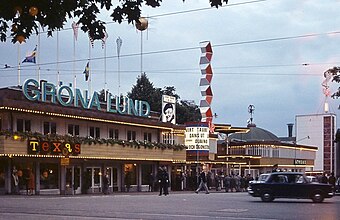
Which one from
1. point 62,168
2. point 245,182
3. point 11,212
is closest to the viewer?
point 11,212

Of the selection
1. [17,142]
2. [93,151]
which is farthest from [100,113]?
[17,142]

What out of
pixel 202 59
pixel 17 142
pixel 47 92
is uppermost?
pixel 202 59

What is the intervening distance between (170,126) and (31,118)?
17.2 meters

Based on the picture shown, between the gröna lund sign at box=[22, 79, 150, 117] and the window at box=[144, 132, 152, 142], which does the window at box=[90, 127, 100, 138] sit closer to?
the gröna lund sign at box=[22, 79, 150, 117]

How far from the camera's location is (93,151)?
47094 millimetres

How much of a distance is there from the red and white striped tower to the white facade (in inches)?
681

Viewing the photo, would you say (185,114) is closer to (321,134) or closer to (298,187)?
(321,134)

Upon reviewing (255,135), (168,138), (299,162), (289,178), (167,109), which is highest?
(167,109)

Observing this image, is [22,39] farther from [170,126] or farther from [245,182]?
[245,182]

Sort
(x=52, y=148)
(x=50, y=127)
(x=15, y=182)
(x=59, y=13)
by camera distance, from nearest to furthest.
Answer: (x=59, y=13), (x=15, y=182), (x=52, y=148), (x=50, y=127)

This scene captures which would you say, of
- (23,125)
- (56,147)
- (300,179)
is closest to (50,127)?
(56,147)

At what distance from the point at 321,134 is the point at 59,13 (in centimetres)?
7229

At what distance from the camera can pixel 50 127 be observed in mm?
45344

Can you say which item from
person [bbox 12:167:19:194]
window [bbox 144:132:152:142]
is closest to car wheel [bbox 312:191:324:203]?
person [bbox 12:167:19:194]
